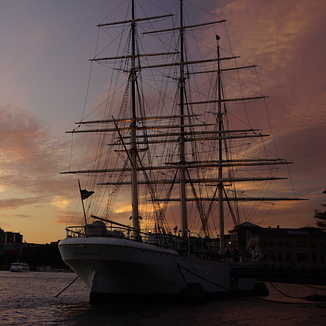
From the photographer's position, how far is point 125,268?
3675 cm

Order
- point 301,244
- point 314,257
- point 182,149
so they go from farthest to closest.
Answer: point 301,244 < point 314,257 < point 182,149

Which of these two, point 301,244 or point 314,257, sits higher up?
point 301,244

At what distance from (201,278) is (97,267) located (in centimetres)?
1165

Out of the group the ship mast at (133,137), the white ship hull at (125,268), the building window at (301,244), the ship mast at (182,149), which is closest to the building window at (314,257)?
the building window at (301,244)

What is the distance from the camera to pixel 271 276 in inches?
Answer: 1779

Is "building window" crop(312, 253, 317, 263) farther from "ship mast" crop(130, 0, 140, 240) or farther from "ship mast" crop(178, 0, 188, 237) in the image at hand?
"ship mast" crop(130, 0, 140, 240)

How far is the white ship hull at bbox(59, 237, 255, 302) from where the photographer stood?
36156 mm

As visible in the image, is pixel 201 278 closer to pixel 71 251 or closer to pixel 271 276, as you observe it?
pixel 271 276

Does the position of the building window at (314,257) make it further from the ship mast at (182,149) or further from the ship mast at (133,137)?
the ship mast at (133,137)

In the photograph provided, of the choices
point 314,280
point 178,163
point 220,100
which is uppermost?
point 220,100

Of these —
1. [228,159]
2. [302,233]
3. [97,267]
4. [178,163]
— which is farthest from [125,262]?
[302,233]

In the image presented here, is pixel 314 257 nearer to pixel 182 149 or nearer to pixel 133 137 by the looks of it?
pixel 182 149

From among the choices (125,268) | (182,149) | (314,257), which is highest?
(182,149)

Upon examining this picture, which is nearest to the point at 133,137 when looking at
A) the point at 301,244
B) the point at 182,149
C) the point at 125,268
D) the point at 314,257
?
the point at 182,149
